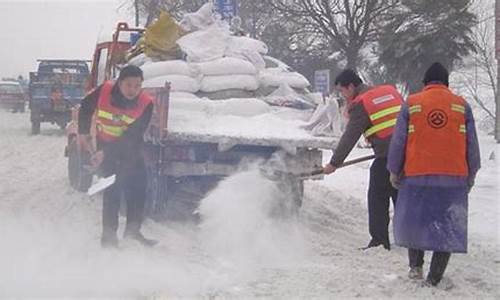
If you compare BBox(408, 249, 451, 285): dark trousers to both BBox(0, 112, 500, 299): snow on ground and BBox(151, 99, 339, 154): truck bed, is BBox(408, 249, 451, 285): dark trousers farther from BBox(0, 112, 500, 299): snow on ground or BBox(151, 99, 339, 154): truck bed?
BBox(151, 99, 339, 154): truck bed

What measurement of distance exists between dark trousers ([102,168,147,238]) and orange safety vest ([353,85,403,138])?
200 centimetres

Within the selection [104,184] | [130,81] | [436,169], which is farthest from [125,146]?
[436,169]

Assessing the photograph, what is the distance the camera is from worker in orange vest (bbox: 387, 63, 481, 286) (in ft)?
16.9

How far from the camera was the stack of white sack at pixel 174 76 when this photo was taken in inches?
322

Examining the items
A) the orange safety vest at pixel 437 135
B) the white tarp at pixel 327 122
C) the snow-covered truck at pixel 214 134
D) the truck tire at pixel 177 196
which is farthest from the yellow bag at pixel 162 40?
the orange safety vest at pixel 437 135

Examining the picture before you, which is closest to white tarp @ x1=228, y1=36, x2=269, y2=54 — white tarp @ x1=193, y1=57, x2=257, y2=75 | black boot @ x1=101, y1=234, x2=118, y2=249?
white tarp @ x1=193, y1=57, x2=257, y2=75

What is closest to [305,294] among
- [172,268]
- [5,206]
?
[172,268]

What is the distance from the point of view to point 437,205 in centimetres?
518

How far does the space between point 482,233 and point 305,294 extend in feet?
12.5

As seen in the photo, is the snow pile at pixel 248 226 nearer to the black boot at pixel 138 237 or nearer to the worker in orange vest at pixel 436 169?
the black boot at pixel 138 237

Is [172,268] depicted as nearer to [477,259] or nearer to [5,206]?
[477,259]

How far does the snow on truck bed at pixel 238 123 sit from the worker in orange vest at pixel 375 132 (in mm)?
752

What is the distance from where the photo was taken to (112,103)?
251 inches

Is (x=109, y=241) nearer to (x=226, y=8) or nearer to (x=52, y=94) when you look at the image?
(x=226, y=8)
